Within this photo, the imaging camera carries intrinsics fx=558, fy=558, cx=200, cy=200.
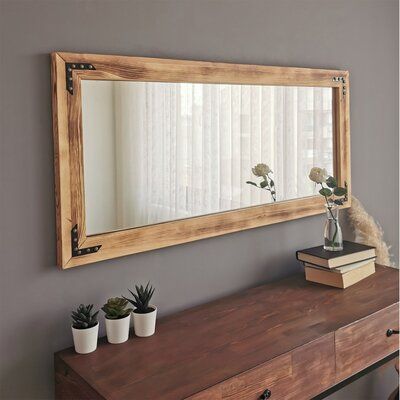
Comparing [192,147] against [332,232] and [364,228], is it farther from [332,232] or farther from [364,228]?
[364,228]

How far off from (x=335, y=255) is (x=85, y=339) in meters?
0.99

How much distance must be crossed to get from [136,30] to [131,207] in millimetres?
531

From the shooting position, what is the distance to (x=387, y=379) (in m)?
2.73

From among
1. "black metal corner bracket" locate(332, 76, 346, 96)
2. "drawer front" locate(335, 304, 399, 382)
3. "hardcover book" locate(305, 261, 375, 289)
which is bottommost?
"drawer front" locate(335, 304, 399, 382)

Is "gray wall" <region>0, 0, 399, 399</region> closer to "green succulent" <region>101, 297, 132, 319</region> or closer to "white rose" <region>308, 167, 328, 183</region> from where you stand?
"green succulent" <region>101, 297, 132, 319</region>

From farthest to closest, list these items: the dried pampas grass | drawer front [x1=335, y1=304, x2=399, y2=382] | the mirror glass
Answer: the dried pampas grass → drawer front [x1=335, y1=304, x2=399, y2=382] → the mirror glass

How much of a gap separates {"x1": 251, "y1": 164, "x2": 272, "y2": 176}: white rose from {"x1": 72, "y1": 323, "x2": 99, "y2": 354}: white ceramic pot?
83 cm

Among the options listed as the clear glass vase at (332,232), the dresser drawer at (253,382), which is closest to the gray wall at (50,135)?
the clear glass vase at (332,232)

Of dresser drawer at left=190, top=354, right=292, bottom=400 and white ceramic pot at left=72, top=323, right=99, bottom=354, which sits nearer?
dresser drawer at left=190, top=354, right=292, bottom=400

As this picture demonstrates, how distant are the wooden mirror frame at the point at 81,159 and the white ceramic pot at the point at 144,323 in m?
0.19

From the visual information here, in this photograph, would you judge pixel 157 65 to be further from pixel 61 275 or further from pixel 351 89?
pixel 351 89

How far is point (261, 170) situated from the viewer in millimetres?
2053

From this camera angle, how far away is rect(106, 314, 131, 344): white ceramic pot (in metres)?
1.58

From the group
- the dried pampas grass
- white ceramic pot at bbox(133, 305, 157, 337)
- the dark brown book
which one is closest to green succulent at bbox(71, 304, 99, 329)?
white ceramic pot at bbox(133, 305, 157, 337)
